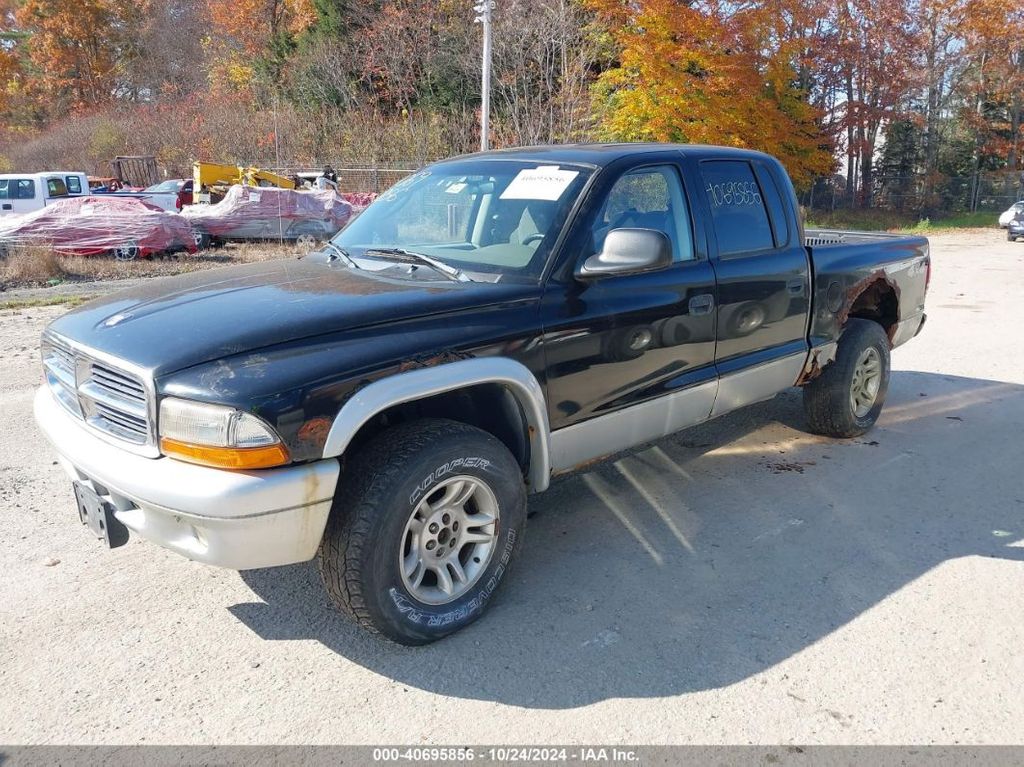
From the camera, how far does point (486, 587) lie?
10.8 feet

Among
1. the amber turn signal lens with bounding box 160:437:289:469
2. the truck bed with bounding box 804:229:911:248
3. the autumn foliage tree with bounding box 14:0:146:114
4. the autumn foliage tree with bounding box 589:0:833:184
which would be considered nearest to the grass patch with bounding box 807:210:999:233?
the autumn foliage tree with bounding box 589:0:833:184

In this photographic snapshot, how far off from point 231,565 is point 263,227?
1688 centimetres

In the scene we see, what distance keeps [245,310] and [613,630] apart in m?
1.93

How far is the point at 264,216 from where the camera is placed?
1831cm

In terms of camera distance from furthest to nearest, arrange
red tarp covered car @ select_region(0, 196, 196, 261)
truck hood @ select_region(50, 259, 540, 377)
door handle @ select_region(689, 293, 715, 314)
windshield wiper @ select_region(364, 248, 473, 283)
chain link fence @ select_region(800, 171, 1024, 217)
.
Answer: chain link fence @ select_region(800, 171, 1024, 217)
red tarp covered car @ select_region(0, 196, 196, 261)
door handle @ select_region(689, 293, 715, 314)
windshield wiper @ select_region(364, 248, 473, 283)
truck hood @ select_region(50, 259, 540, 377)

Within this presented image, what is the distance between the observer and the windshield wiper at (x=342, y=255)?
3839 mm

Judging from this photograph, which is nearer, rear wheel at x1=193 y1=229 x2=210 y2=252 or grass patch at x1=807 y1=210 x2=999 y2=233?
rear wheel at x1=193 y1=229 x2=210 y2=252

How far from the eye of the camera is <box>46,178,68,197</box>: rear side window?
68.5 feet

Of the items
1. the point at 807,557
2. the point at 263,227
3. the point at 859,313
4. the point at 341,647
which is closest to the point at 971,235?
the point at 263,227

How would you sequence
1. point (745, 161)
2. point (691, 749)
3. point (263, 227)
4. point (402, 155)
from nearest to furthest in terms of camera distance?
point (691, 749) → point (745, 161) → point (263, 227) → point (402, 155)

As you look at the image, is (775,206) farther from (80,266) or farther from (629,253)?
(80,266)

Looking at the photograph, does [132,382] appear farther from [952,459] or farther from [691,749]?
[952,459]

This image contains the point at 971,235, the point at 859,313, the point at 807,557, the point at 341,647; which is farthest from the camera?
the point at 971,235

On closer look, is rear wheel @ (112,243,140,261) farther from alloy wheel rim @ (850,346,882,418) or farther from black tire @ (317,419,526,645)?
black tire @ (317,419,526,645)
